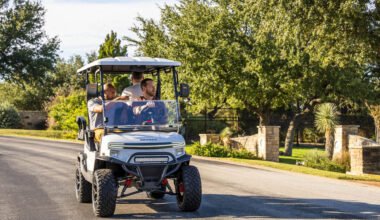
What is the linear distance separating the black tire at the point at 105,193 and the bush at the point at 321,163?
14.5 m

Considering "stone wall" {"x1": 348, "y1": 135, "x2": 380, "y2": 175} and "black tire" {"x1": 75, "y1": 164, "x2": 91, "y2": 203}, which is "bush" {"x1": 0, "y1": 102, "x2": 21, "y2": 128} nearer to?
"stone wall" {"x1": 348, "y1": 135, "x2": 380, "y2": 175}

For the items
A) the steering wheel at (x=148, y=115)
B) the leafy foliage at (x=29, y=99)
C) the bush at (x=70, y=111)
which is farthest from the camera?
the leafy foliage at (x=29, y=99)

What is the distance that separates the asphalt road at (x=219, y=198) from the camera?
7762mm

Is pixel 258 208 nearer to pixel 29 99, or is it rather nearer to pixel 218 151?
pixel 218 151

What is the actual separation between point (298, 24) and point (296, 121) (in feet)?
44.5

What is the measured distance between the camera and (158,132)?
7.86m

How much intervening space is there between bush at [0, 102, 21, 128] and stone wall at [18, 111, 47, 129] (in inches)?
46.6

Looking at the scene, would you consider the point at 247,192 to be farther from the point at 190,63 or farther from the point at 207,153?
the point at 190,63

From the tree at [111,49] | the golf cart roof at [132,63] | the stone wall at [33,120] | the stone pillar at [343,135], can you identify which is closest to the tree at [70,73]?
the stone wall at [33,120]

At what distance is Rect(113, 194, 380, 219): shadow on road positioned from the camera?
762 centimetres

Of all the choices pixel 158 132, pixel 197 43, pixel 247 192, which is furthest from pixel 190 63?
pixel 158 132

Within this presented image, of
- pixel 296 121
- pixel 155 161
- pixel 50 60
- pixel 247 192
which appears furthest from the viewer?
pixel 50 60

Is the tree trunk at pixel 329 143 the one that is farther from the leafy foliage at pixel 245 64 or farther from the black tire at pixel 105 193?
the black tire at pixel 105 193

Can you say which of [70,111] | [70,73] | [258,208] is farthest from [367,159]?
[70,73]
